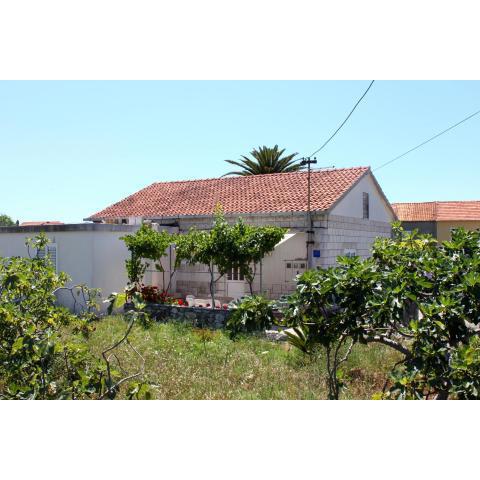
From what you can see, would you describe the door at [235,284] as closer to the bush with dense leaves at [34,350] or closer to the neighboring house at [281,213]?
the neighboring house at [281,213]

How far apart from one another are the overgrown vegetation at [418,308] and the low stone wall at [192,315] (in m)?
11.1

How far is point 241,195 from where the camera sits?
84.2 ft

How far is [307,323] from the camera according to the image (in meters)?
5.67

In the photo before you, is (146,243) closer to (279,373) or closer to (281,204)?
(281,204)

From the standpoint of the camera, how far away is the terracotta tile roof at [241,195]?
74.4ft

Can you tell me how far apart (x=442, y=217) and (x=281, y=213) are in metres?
30.8

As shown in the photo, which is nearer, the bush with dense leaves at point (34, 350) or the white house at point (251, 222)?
the bush with dense leaves at point (34, 350)

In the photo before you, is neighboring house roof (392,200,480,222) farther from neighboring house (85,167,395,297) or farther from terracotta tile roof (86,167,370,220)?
terracotta tile roof (86,167,370,220)

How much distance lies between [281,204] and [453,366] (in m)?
18.2

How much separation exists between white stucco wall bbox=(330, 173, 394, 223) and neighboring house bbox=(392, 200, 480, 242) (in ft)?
57.0

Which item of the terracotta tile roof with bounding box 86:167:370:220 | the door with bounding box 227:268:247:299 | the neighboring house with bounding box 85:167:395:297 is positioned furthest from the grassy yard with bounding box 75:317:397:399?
the terracotta tile roof with bounding box 86:167:370:220

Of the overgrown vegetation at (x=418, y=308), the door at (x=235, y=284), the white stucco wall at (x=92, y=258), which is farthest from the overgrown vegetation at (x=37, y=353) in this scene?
the door at (x=235, y=284)

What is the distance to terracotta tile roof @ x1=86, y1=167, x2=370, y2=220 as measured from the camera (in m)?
22.7

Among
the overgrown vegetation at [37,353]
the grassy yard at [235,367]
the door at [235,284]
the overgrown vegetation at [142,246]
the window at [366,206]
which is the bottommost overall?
the grassy yard at [235,367]
